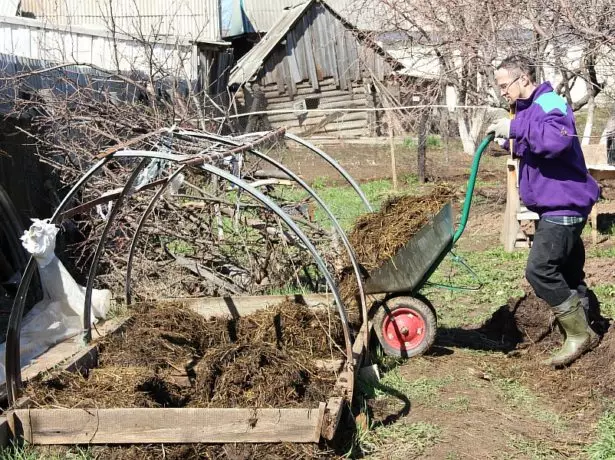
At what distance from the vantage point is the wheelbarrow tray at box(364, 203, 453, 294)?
554cm

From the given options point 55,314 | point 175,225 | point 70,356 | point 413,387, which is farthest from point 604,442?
point 175,225

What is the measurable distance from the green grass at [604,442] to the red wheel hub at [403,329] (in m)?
1.53

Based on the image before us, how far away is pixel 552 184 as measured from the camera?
17.0ft

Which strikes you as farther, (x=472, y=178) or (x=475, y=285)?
(x=475, y=285)

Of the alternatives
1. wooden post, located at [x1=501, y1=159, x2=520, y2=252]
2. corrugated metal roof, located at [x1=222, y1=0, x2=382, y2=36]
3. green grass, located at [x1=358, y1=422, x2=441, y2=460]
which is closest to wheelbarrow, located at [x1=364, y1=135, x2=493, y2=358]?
green grass, located at [x1=358, y1=422, x2=441, y2=460]

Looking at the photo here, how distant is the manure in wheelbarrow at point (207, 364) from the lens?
454 centimetres

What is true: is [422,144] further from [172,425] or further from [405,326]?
[172,425]

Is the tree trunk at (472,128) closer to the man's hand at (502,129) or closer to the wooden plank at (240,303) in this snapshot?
the wooden plank at (240,303)

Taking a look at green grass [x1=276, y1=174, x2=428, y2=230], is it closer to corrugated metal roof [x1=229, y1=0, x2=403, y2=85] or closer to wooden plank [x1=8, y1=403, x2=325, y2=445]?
wooden plank [x1=8, y1=403, x2=325, y2=445]

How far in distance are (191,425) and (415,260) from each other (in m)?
2.17

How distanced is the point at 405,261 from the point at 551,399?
131 cm

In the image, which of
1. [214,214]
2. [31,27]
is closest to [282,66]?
[31,27]

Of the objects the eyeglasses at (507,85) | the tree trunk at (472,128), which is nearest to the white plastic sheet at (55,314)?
the eyeglasses at (507,85)

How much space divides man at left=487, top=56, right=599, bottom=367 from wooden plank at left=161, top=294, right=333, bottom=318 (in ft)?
5.24
